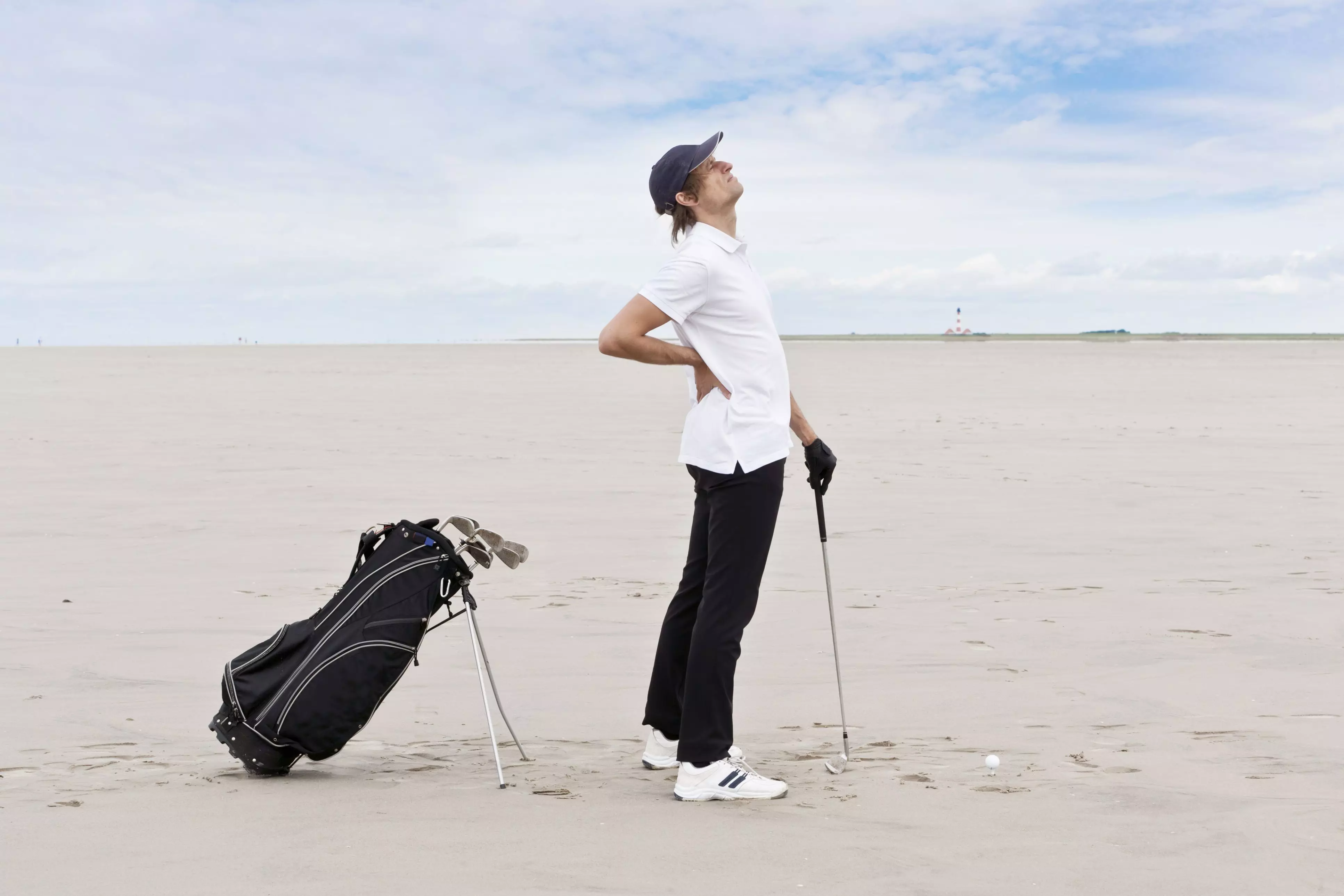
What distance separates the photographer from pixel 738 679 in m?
5.12

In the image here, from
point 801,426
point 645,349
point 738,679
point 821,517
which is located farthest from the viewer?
point 738,679

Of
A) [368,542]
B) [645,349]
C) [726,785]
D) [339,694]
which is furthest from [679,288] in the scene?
[339,694]

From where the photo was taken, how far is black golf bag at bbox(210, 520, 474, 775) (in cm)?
379

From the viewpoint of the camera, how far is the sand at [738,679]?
317 cm

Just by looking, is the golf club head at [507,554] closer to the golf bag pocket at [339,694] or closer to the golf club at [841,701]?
the golf bag pocket at [339,694]

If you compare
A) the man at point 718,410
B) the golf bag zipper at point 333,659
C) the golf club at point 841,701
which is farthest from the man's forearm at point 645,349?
the golf bag zipper at point 333,659

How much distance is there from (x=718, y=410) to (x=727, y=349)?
0.18 metres

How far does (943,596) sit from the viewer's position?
21.6 feet

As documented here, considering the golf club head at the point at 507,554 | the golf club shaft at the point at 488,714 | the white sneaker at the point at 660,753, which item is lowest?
the white sneaker at the point at 660,753

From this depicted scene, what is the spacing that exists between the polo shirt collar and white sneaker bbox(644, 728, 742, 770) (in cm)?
150

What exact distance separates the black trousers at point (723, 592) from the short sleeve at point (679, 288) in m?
0.49

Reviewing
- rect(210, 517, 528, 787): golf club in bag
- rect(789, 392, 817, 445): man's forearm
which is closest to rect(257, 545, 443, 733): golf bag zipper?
rect(210, 517, 528, 787): golf club in bag

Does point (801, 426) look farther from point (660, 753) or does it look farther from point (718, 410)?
point (660, 753)

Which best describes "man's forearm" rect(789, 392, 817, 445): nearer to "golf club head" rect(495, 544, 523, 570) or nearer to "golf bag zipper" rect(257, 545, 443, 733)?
"golf club head" rect(495, 544, 523, 570)
